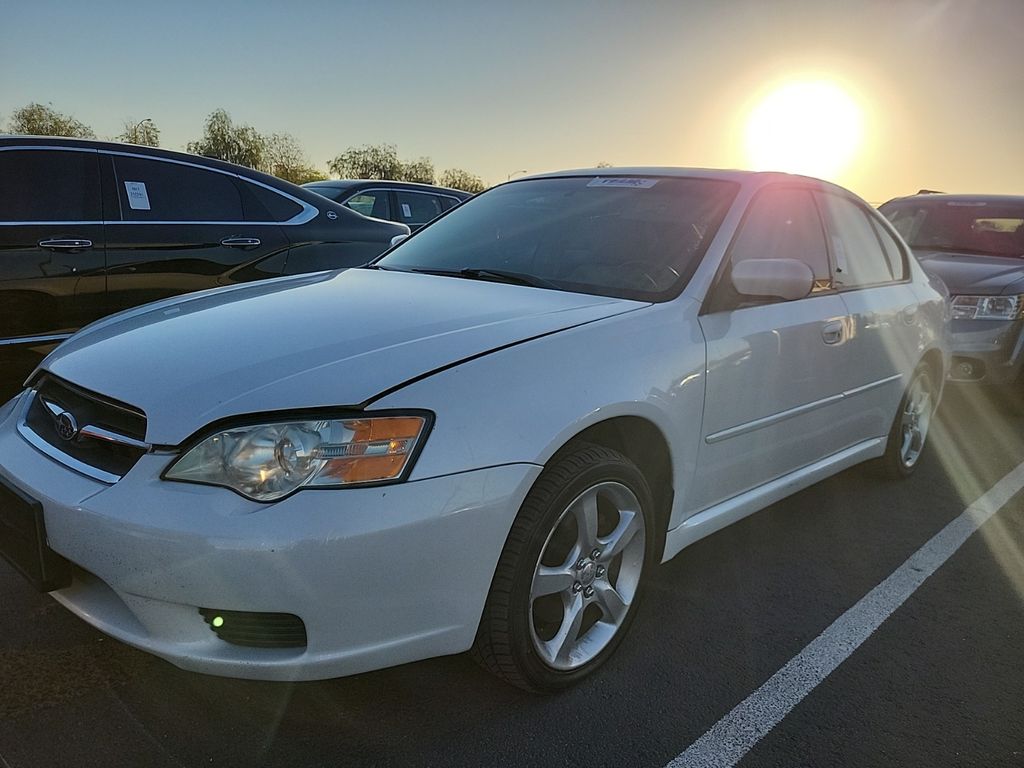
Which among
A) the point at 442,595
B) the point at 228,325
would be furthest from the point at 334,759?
the point at 228,325

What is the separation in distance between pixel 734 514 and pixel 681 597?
362 mm

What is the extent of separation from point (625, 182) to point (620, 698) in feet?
6.74

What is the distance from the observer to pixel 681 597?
9.49 ft

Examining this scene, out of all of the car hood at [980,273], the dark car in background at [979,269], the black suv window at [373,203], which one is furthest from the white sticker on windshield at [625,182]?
the black suv window at [373,203]

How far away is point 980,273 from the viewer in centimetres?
599

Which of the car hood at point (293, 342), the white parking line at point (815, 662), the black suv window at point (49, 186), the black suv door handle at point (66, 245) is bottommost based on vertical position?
the white parking line at point (815, 662)

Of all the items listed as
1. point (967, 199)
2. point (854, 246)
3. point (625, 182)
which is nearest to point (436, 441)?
point (625, 182)

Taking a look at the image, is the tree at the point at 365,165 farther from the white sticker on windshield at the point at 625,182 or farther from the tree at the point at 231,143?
the white sticker on windshield at the point at 625,182

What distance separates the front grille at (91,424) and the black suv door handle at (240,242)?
2.57 metres

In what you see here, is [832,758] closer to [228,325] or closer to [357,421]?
[357,421]

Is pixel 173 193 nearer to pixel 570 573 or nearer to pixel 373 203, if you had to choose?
pixel 570 573

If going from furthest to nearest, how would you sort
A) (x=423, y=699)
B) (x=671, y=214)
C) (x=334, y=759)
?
(x=671, y=214)
(x=423, y=699)
(x=334, y=759)

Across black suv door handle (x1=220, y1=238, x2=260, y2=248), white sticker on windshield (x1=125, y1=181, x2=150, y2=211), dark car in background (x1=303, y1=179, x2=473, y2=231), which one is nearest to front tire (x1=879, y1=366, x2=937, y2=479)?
black suv door handle (x1=220, y1=238, x2=260, y2=248)

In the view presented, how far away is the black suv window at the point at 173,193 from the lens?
4.41 metres
